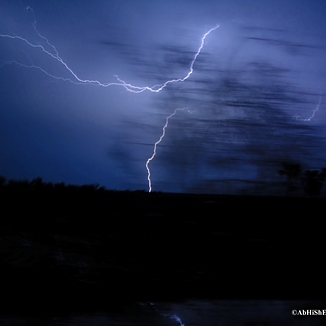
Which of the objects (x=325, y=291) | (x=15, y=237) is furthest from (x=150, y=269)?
(x=15, y=237)

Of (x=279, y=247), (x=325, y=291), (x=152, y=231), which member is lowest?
(x=325, y=291)

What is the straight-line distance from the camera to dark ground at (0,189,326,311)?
8023 mm

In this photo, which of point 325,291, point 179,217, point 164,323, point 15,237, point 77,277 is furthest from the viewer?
point 15,237

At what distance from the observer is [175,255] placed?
1059 cm

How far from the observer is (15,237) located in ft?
43.7

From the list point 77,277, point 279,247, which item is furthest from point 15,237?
point 279,247

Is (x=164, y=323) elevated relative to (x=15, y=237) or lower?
lower

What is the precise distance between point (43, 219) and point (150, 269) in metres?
8.14

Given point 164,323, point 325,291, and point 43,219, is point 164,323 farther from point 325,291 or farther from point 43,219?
point 43,219

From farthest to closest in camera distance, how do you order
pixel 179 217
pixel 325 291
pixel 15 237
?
pixel 15 237
pixel 179 217
pixel 325 291

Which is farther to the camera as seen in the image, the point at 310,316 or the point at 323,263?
the point at 323,263

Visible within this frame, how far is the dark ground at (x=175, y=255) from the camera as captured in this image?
316 inches

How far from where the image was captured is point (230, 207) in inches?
436

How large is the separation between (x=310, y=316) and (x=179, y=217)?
5777 millimetres
